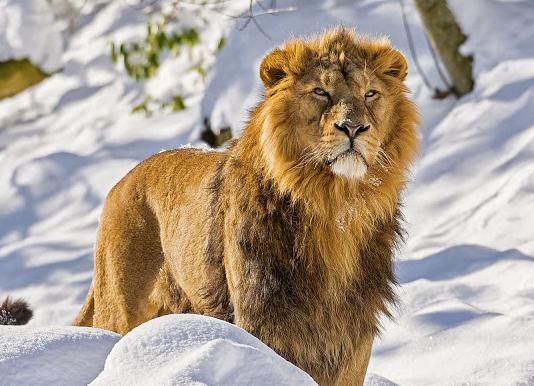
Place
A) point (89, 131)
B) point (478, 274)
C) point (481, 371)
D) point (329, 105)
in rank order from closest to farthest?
point (329, 105) < point (481, 371) < point (478, 274) < point (89, 131)

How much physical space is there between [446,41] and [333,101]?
212 inches

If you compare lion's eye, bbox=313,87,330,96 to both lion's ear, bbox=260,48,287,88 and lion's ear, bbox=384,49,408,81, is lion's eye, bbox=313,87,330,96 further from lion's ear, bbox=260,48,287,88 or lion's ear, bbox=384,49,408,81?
lion's ear, bbox=384,49,408,81

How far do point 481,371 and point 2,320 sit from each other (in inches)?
83.2

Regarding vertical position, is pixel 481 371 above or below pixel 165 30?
above

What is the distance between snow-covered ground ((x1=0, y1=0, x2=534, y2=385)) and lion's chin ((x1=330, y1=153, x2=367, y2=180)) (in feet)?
3.89

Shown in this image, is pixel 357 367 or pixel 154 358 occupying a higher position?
pixel 154 358

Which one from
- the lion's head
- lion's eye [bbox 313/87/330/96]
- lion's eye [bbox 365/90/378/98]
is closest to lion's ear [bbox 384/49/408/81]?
the lion's head

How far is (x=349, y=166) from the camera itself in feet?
13.2

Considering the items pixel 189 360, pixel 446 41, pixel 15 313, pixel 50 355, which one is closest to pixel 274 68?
pixel 15 313

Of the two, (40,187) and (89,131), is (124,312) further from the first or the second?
(89,131)

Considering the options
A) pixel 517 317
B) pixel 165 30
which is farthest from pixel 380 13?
pixel 517 317

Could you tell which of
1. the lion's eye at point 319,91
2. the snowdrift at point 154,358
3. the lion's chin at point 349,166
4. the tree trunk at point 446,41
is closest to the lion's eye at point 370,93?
the lion's eye at point 319,91

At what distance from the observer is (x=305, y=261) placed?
423 centimetres

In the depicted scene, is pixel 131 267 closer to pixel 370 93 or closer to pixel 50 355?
pixel 370 93
